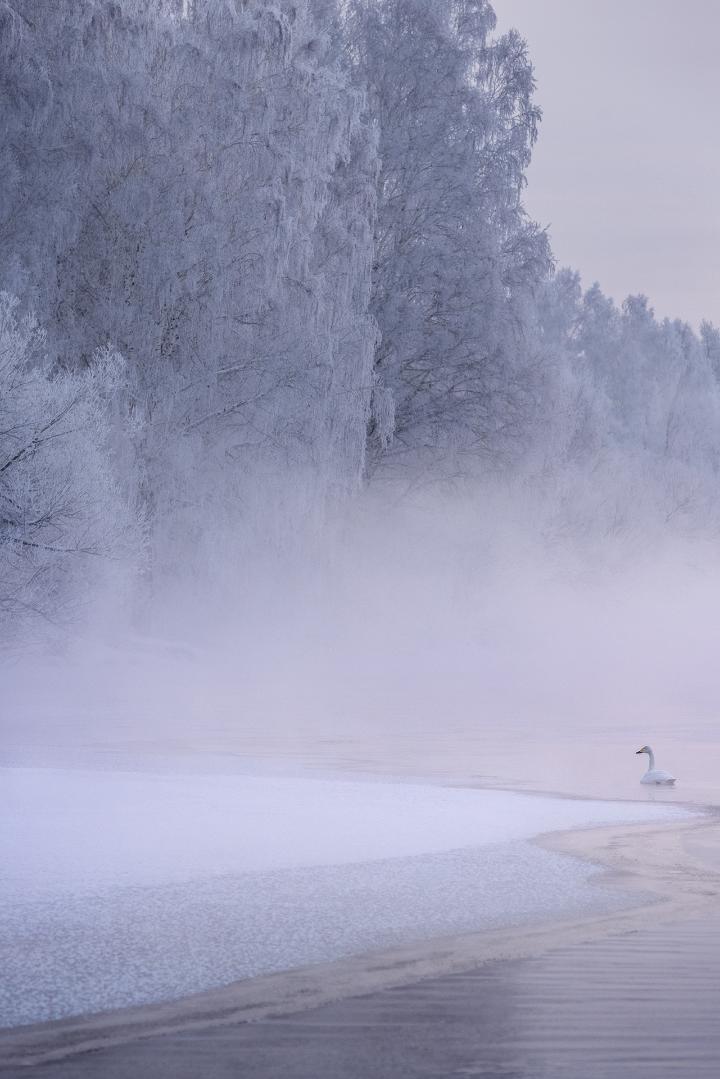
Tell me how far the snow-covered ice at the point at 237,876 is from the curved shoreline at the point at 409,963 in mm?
127

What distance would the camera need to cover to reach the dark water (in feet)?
14.9

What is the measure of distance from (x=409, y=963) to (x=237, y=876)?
182 centimetres

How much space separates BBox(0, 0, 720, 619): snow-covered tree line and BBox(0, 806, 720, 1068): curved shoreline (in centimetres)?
759

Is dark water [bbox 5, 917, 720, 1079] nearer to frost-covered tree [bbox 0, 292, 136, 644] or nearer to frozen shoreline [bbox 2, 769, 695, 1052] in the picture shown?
frozen shoreline [bbox 2, 769, 695, 1052]

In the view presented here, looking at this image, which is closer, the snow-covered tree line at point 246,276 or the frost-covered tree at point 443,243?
the snow-covered tree line at point 246,276

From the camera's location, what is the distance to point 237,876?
7.56m

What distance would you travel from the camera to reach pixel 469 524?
99.3ft

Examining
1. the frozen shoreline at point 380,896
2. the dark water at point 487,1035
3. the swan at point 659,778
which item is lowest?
the dark water at point 487,1035

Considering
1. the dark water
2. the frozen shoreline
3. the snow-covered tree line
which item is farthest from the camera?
the snow-covered tree line

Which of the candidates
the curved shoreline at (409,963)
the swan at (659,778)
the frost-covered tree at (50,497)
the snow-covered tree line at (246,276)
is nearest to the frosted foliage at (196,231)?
the snow-covered tree line at (246,276)

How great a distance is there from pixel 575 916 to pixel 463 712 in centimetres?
1428

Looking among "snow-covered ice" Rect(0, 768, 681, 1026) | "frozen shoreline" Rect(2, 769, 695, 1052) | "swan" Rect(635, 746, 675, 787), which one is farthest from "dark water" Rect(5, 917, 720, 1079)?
"swan" Rect(635, 746, 675, 787)

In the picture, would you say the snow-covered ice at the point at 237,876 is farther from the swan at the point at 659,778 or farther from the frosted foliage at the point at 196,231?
the frosted foliage at the point at 196,231

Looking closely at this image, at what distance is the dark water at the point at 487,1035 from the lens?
4551 mm
